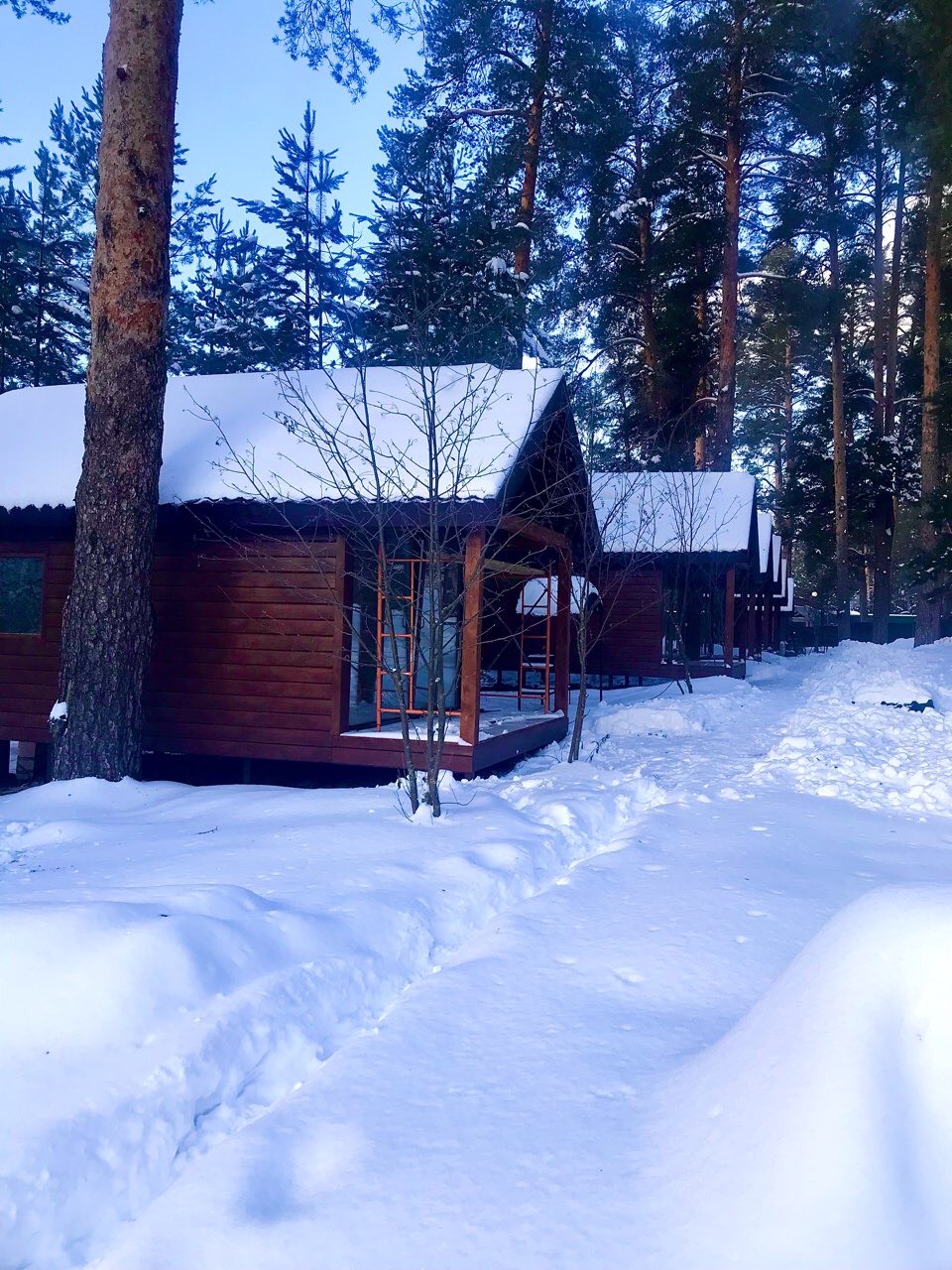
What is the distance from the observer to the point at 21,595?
1043 cm

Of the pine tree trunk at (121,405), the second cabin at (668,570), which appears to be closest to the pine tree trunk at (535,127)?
the second cabin at (668,570)

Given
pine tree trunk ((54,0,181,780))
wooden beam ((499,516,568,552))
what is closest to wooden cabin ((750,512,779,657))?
wooden beam ((499,516,568,552))

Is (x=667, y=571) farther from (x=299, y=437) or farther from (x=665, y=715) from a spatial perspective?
(x=299, y=437)

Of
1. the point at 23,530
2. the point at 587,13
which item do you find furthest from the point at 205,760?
the point at 587,13

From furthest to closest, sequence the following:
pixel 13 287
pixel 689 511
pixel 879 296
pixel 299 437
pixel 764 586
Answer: pixel 879 296
pixel 764 586
pixel 13 287
pixel 689 511
pixel 299 437

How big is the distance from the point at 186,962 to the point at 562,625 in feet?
29.2

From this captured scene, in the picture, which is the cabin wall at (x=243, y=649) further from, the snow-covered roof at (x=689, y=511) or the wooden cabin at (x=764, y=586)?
the wooden cabin at (x=764, y=586)

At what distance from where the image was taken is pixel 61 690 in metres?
8.50

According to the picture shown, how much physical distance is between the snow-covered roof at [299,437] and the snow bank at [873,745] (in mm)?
4066

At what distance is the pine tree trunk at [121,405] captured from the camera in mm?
8320

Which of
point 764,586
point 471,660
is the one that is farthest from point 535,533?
point 764,586

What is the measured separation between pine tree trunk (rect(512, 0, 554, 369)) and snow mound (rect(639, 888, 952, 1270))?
55.5 ft

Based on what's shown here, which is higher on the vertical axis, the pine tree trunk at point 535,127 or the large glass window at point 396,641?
the pine tree trunk at point 535,127

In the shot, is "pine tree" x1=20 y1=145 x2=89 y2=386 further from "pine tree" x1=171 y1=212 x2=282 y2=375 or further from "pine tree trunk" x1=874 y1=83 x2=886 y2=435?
"pine tree trunk" x1=874 y1=83 x2=886 y2=435
